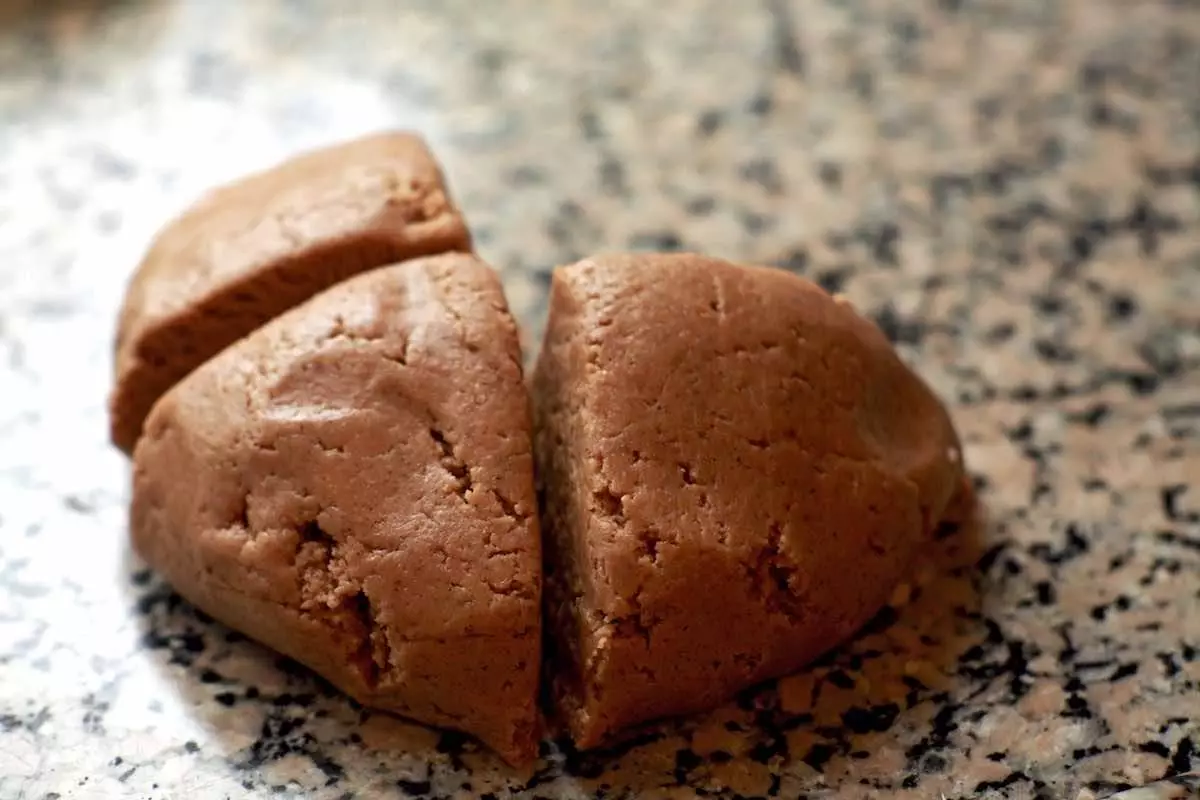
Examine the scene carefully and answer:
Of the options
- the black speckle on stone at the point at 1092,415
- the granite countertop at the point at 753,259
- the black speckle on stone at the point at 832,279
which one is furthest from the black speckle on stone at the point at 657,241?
the black speckle on stone at the point at 1092,415

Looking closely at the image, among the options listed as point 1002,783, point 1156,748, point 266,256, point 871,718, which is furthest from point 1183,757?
point 266,256

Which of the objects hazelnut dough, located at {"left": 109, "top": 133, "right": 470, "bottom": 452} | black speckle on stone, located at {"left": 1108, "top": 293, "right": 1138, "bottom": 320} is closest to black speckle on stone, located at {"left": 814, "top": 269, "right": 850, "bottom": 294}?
black speckle on stone, located at {"left": 1108, "top": 293, "right": 1138, "bottom": 320}

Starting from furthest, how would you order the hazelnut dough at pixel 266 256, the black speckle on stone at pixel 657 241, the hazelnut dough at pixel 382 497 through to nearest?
the black speckle on stone at pixel 657 241
the hazelnut dough at pixel 266 256
the hazelnut dough at pixel 382 497

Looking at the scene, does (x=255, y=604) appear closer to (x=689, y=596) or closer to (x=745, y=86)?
(x=689, y=596)

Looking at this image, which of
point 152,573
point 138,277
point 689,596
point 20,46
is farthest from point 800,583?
point 20,46

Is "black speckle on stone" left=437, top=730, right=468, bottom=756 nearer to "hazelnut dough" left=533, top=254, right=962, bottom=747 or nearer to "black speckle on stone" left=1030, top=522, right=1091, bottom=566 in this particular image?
"hazelnut dough" left=533, top=254, right=962, bottom=747

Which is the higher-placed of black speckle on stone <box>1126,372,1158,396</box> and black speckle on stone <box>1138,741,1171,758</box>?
black speckle on stone <box>1126,372,1158,396</box>

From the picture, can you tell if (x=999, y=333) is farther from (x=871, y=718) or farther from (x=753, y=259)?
(x=871, y=718)

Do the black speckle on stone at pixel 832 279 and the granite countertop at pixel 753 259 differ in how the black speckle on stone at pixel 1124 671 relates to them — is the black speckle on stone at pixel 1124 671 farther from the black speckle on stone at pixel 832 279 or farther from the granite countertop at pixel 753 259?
the black speckle on stone at pixel 832 279
